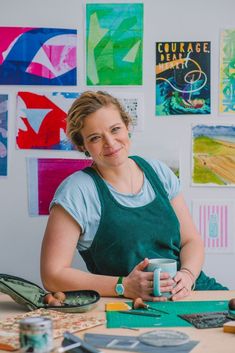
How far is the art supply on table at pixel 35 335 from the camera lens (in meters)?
1.25

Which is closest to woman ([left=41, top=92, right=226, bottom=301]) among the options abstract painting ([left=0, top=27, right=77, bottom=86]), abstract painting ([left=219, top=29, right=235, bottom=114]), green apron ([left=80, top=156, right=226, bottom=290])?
green apron ([left=80, top=156, right=226, bottom=290])

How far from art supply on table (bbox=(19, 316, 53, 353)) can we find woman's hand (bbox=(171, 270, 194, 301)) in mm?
642

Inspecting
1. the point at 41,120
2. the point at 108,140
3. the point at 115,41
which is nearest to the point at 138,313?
the point at 108,140

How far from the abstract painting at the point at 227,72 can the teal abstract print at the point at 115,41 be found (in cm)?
31

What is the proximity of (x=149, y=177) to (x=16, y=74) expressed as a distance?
70 centimetres

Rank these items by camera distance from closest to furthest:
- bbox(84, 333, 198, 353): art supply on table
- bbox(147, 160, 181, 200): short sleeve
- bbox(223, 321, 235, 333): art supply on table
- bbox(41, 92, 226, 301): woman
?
1. bbox(84, 333, 198, 353): art supply on table
2. bbox(223, 321, 235, 333): art supply on table
3. bbox(41, 92, 226, 301): woman
4. bbox(147, 160, 181, 200): short sleeve

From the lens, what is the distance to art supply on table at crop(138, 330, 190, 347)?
1410 mm

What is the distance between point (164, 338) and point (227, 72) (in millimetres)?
1364

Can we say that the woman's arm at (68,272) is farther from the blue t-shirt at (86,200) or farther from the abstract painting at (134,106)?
the abstract painting at (134,106)

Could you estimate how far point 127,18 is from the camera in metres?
2.52

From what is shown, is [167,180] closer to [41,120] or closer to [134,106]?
[134,106]

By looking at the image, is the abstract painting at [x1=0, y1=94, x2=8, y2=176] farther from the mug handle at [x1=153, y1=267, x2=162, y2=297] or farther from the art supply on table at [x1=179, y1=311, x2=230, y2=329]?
the art supply on table at [x1=179, y1=311, x2=230, y2=329]

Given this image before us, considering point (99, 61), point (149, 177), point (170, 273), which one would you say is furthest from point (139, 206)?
point (99, 61)

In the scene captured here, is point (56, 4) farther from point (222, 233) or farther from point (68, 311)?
point (68, 311)
